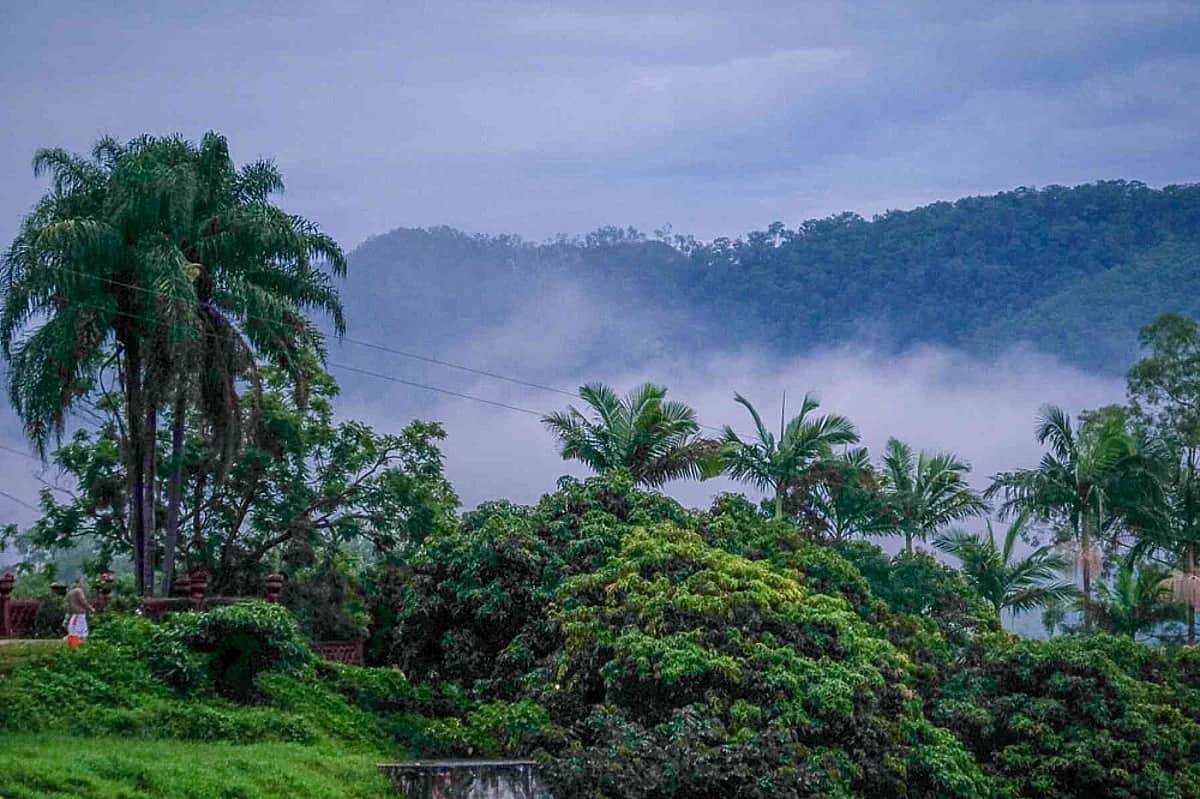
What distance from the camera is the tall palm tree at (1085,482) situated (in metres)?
36.5

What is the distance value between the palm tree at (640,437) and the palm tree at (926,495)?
21.2ft

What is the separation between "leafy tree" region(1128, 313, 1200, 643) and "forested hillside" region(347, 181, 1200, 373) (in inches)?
2085

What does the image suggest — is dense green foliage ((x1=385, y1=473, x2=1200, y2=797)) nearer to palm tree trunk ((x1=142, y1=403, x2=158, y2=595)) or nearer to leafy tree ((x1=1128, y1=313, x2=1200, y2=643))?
palm tree trunk ((x1=142, y1=403, x2=158, y2=595))

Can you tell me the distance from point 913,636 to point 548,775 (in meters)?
7.89

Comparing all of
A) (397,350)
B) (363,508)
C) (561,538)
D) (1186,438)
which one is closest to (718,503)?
(561,538)

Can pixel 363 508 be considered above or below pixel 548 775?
above

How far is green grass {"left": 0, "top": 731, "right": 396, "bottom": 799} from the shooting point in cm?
1533

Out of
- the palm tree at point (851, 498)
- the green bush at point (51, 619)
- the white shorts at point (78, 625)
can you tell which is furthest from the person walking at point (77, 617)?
the palm tree at point (851, 498)

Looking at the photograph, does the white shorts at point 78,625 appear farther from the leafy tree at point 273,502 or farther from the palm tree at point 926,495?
the palm tree at point 926,495

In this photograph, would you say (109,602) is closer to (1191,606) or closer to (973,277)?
(1191,606)

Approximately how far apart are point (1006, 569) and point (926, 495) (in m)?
2.52

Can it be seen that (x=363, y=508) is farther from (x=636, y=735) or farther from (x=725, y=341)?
(x=725, y=341)

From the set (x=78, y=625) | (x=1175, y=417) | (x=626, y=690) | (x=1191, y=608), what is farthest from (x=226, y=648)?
(x=1175, y=417)

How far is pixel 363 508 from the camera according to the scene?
32156 mm
